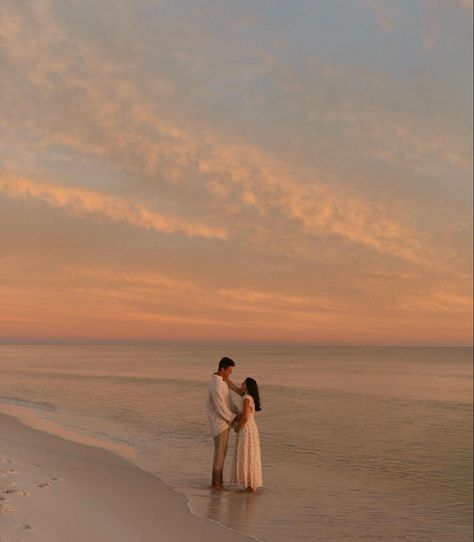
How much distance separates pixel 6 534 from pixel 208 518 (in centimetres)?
427

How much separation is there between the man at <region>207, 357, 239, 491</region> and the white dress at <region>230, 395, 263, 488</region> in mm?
308

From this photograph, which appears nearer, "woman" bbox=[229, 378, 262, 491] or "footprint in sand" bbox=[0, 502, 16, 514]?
"footprint in sand" bbox=[0, 502, 16, 514]

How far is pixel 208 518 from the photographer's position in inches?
394

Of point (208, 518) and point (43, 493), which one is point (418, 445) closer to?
point (208, 518)

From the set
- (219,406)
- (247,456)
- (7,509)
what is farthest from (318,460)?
(7,509)

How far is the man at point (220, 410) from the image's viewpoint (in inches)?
470

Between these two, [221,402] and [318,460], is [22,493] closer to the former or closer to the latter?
[221,402]

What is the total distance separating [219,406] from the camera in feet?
39.6

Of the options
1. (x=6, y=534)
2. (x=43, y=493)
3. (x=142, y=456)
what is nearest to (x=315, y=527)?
(x=43, y=493)

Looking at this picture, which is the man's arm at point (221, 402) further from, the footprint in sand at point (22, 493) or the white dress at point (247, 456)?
the footprint in sand at point (22, 493)

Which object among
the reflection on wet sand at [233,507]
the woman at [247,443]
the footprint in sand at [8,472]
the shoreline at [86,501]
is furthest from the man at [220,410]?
the footprint in sand at [8,472]

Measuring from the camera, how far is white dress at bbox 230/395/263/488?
12.1 m

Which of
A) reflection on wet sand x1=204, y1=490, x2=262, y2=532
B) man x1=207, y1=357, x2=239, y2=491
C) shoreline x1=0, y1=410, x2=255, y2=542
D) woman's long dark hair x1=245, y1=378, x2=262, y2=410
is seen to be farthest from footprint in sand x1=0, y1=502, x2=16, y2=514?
woman's long dark hair x1=245, y1=378, x2=262, y2=410

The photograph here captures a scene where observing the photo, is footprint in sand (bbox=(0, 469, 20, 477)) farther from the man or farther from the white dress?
the white dress
